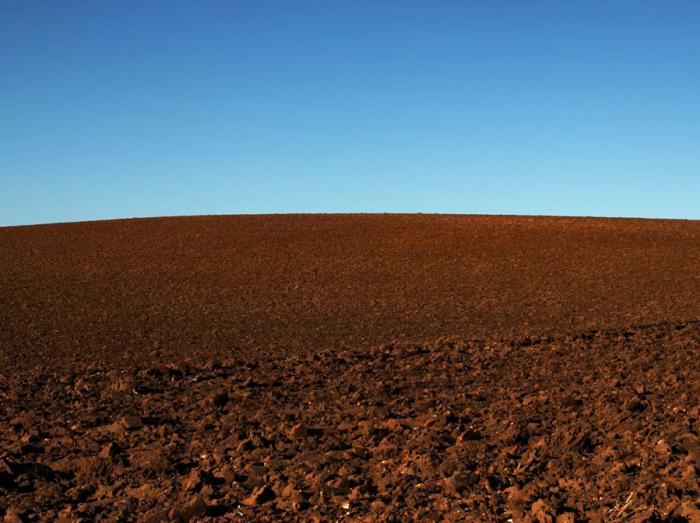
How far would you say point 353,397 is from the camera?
30.5 feet

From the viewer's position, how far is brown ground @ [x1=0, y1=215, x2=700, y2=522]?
5812 millimetres

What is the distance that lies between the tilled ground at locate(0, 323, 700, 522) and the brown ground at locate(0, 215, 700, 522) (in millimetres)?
28

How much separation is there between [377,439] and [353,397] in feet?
6.50

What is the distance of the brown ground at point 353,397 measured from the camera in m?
5.81

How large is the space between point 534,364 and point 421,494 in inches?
208

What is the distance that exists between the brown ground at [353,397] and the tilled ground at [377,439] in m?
0.03

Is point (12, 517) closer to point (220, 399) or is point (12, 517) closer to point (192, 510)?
point (192, 510)

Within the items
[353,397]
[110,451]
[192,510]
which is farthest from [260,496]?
[353,397]

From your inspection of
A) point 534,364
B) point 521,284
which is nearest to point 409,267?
point 521,284

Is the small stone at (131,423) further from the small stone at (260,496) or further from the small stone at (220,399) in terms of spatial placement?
the small stone at (260,496)

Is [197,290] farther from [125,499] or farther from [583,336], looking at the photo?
[125,499]

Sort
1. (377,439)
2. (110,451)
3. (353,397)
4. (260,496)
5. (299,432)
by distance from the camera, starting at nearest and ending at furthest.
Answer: (260,496)
(377,439)
(110,451)
(299,432)
(353,397)

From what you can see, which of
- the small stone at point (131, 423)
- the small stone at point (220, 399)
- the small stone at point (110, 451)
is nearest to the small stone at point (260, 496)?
the small stone at point (110, 451)

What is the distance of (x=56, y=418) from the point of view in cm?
919
